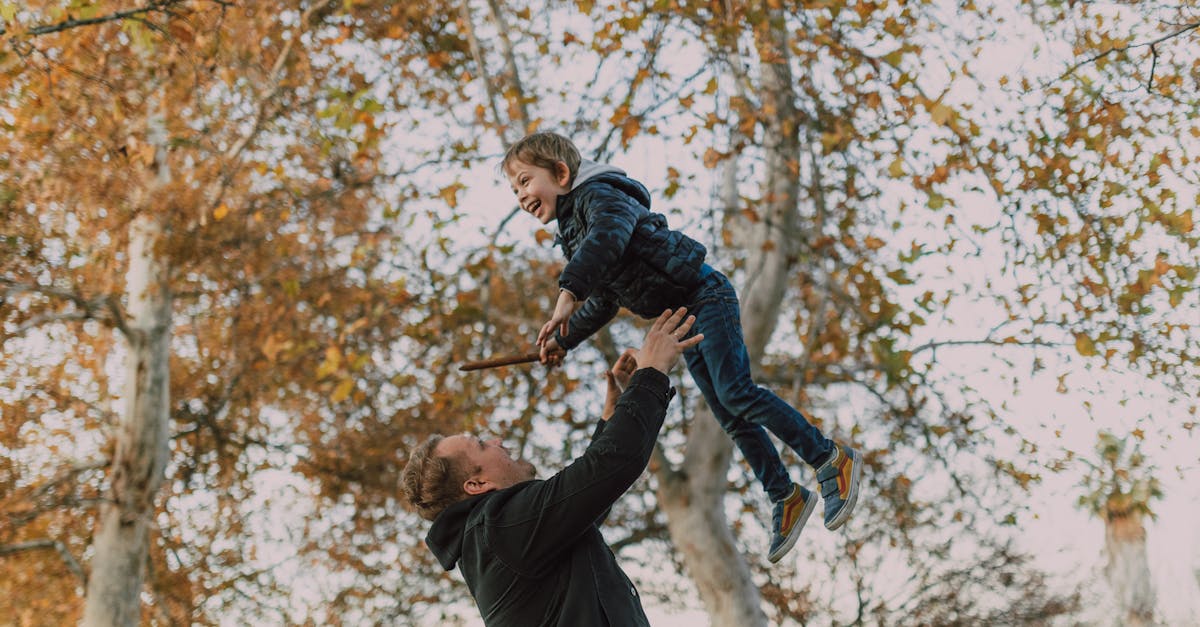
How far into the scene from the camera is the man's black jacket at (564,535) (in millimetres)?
2729

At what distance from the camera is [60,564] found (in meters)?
12.8

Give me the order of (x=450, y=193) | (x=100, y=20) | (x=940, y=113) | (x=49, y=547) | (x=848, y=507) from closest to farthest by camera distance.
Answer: (x=848, y=507), (x=100, y=20), (x=940, y=113), (x=450, y=193), (x=49, y=547)

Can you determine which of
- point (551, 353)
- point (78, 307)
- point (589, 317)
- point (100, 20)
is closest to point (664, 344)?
point (551, 353)

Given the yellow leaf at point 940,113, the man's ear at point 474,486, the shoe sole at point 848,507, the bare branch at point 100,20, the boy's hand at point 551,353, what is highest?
the yellow leaf at point 940,113

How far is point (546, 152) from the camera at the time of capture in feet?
11.4

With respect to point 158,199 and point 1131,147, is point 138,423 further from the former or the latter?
point 1131,147

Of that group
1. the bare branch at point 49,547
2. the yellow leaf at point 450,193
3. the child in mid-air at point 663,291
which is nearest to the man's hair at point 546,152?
the child in mid-air at point 663,291

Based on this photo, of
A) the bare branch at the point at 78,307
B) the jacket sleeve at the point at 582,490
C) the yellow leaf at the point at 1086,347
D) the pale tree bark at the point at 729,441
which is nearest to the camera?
the jacket sleeve at the point at 582,490

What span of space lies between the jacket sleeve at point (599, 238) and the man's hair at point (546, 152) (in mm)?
151

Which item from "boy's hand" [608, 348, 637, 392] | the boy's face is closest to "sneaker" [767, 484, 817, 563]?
"boy's hand" [608, 348, 637, 392]

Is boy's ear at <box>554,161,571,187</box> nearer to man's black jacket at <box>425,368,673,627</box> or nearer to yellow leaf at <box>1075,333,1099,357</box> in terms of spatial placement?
man's black jacket at <box>425,368,673,627</box>

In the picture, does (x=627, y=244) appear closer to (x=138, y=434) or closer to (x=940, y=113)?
(x=940, y=113)

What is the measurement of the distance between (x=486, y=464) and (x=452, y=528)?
0.21 meters

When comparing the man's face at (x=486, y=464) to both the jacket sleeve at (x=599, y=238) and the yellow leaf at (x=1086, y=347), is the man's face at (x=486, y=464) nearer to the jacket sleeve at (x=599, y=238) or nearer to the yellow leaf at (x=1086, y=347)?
the jacket sleeve at (x=599, y=238)
